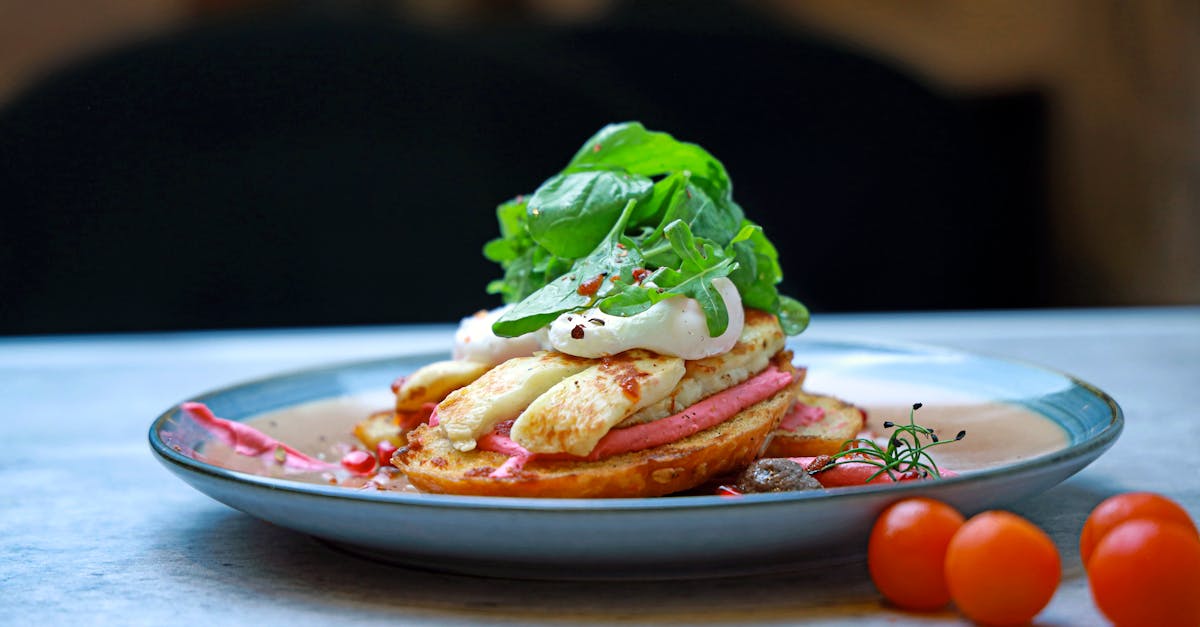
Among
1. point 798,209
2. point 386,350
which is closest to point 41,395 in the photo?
point 386,350

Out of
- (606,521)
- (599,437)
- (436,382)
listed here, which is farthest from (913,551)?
(436,382)

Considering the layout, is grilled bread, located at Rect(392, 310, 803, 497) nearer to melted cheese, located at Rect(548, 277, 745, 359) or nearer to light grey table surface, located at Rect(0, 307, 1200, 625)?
melted cheese, located at Rect(548, 277, 745, 359)

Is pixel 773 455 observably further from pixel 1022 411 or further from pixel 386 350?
pixel 386 350

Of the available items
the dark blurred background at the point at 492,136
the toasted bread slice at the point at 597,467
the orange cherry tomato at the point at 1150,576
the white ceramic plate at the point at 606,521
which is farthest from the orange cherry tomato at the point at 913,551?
the dark blurred background at the point at 492,136

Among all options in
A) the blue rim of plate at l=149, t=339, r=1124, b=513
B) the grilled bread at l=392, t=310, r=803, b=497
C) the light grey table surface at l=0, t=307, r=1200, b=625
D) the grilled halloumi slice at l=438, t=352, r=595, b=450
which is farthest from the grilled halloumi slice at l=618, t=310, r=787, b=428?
the light grey table surface at l=0, t=307, r=1200, b=625

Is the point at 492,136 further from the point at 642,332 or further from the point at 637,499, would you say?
the point at 637,499

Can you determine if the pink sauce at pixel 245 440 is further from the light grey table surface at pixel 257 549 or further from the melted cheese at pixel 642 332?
the melted cheese at pixel 642 332

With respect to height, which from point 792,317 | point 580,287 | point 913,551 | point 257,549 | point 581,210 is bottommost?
point 257,549
